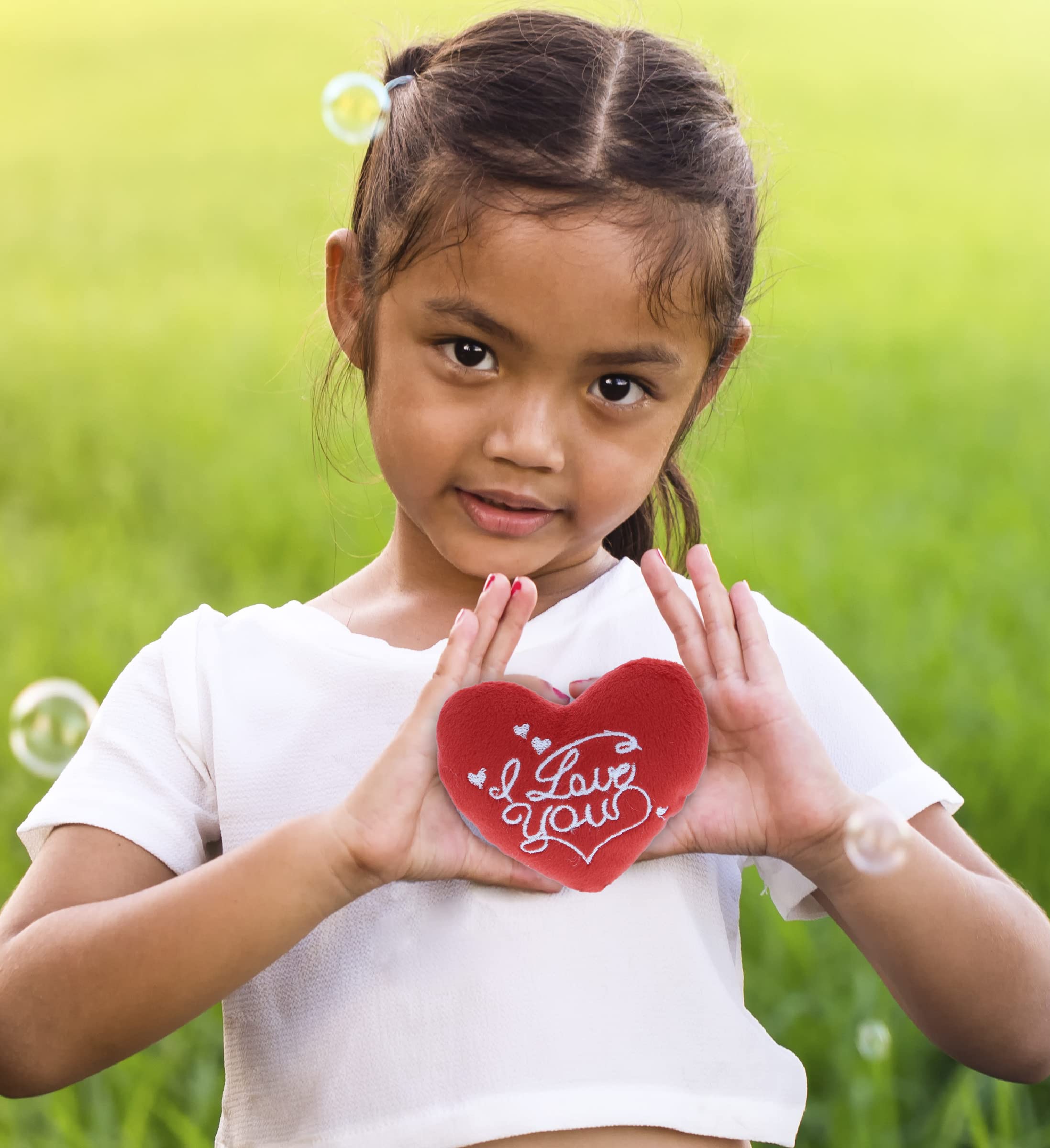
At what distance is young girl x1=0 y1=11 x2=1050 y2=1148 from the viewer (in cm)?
125

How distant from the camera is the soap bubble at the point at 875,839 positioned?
1.26 meters

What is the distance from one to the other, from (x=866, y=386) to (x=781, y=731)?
376cm

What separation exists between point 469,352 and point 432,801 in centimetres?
43

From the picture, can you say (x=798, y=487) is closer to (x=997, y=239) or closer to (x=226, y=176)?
(x=997, y=239)

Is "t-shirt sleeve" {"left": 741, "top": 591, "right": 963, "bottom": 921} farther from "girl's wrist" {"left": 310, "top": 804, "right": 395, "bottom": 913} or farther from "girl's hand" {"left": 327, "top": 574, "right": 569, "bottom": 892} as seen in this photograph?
"girl's wrist" {"left": 310, "top": 804, "right": 395, "bottom": 913}

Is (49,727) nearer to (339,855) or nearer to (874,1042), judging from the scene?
(339,855)

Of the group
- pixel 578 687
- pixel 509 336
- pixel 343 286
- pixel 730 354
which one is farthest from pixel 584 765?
pixel 343 286

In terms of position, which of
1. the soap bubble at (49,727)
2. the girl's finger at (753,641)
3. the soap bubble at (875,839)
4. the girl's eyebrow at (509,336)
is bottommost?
the soap bubble at (49,727)

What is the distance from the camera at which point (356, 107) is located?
5.59ft

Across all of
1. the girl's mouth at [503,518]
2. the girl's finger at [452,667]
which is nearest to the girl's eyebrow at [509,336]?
the girl's mouth at [503,518]

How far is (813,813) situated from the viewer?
1.25 meters

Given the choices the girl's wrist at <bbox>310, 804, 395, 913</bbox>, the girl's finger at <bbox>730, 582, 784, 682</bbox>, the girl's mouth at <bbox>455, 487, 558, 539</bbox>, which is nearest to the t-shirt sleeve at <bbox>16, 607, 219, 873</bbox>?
the girl's wrist at <bbox>310, 804, 395, 913</bbox>

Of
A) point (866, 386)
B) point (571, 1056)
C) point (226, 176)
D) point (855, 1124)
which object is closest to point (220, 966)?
point (571, 1056)

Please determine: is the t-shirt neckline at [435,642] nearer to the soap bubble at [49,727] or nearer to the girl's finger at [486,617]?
the girl's finger at [486,617]
